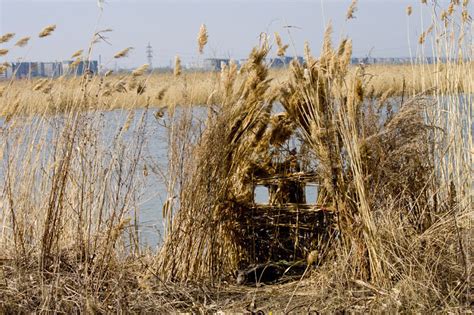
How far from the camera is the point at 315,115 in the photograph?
3.87m

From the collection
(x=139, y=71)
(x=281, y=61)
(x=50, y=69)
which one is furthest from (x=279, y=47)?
(x=50, y=69)

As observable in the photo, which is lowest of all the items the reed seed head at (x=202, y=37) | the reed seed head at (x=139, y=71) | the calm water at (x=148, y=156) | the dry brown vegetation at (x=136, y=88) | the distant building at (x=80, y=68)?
the calm water at (x=148, y=156)

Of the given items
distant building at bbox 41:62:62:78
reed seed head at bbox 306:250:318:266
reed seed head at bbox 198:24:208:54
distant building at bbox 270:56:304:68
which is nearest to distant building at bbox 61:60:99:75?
distant building at bbox 41:62:62:78

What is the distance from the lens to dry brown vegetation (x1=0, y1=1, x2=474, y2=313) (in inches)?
141

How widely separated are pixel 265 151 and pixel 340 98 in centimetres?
63

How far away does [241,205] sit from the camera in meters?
4.14

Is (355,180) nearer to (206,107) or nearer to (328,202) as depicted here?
(328,202)

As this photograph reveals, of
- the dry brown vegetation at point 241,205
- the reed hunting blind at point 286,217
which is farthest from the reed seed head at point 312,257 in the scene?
the reed hunting blind at point 286,217

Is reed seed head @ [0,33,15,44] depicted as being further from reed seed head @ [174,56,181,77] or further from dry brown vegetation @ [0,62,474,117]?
reed seed head @ [174,56,181,77]

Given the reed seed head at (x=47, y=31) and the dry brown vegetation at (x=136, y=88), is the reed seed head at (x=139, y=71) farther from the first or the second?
the reed seed head at (x=47, y=31)

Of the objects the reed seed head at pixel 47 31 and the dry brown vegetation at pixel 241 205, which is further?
the reed seed head at pixel 47 31

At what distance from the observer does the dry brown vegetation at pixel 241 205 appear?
3.57 meters

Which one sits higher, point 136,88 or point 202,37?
point 202,37

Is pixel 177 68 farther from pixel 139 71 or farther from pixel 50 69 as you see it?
pixel 50 69
